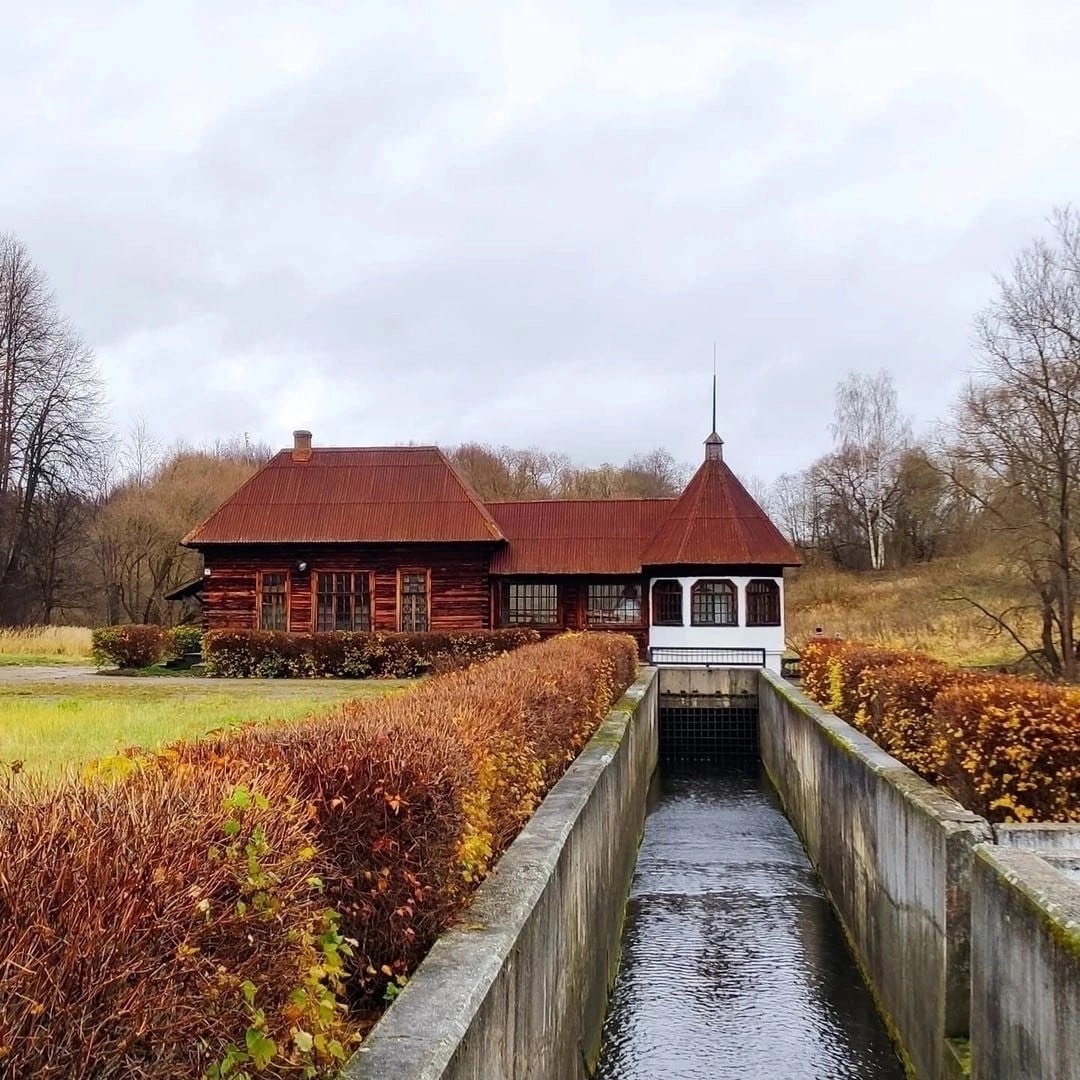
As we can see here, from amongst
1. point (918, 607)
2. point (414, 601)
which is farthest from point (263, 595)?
point (918, 607)

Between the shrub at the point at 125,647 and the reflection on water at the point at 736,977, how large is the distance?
60.5 feet

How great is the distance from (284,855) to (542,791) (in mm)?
5074

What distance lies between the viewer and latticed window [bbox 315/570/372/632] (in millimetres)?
29562

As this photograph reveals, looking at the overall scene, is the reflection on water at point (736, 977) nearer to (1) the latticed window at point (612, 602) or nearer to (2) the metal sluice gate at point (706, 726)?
(2) the metal sluice gate at point (706, 726)

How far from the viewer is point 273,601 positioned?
29969 millimetres

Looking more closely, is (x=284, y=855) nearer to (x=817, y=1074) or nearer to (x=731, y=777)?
(x=817, y=1074)

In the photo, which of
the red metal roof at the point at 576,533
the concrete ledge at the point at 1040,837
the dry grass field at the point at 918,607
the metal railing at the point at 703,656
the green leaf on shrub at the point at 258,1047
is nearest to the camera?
the green leaf on shrub at the point at 258,1047

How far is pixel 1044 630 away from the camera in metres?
25.4

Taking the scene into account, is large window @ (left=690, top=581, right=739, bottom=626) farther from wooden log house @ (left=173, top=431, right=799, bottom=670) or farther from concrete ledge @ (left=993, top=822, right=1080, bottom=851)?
concrete ledge @ (left=993, top=822, right=1080, bottom=851)

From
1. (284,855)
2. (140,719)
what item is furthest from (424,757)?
(140,719)

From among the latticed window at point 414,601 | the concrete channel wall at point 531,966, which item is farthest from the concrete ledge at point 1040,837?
the latticed window at point 414,601

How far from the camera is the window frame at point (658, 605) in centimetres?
2906

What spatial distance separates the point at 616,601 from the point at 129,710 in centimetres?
1755

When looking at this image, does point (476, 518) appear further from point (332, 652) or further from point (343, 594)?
point (332, 652)
